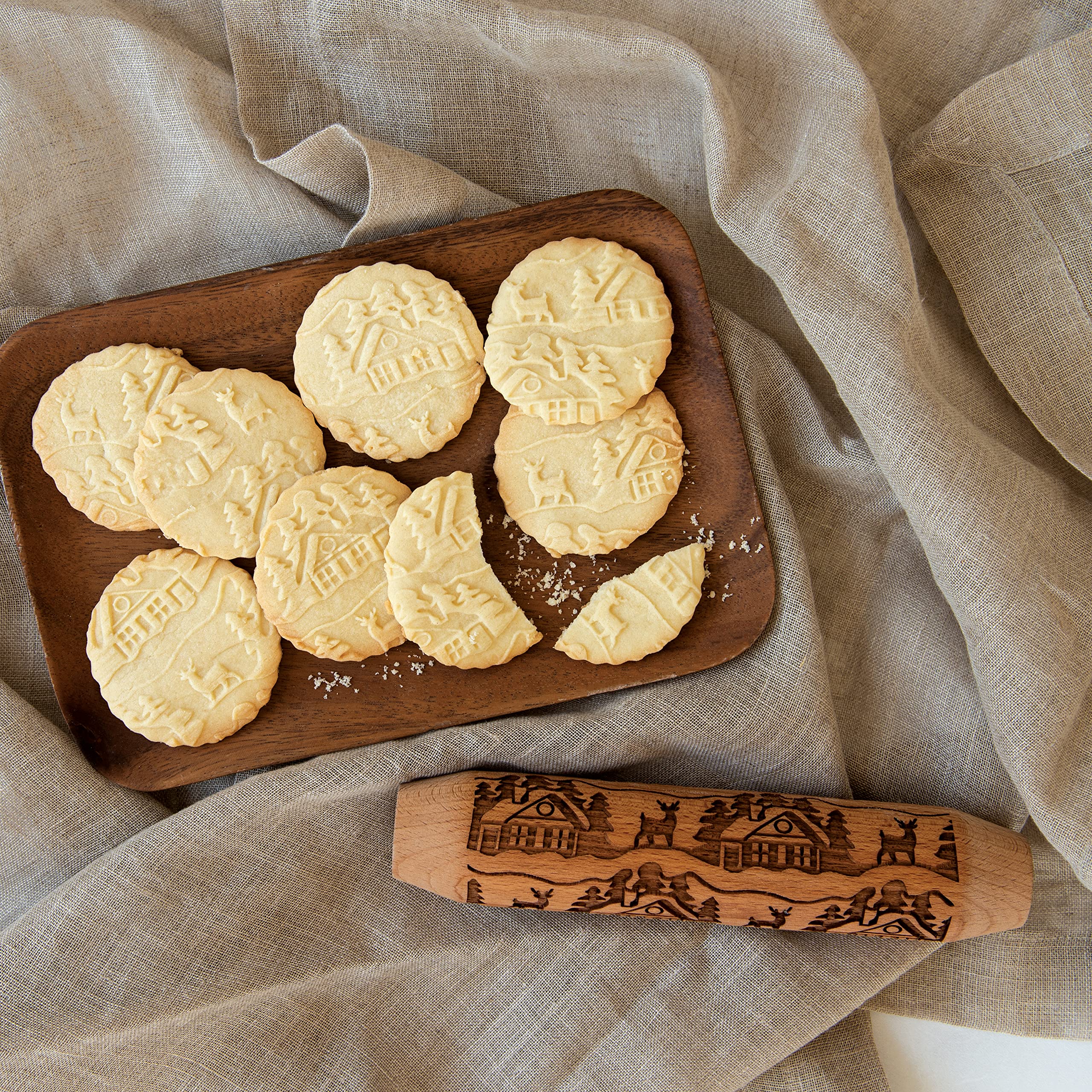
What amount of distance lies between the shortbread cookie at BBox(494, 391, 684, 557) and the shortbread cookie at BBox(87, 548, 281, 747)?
42 centimetres

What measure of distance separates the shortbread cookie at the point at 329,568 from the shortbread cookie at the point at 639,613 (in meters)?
0.27

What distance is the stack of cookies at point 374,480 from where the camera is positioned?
4.08 feet

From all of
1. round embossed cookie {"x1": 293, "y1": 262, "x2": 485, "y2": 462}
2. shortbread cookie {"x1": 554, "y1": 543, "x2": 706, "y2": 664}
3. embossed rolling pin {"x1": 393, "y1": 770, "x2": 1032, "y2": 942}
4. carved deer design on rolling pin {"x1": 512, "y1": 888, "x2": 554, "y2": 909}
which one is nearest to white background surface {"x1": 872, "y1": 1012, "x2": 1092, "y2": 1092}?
embossed rolling pin {"x1": 393, "y1": 770, "x2": 1032, "y2": 942}

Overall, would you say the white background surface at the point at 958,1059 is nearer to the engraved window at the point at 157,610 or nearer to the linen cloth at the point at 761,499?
the linen cloth at the point at 761,499

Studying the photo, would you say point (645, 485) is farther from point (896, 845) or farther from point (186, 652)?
point (186, 652)

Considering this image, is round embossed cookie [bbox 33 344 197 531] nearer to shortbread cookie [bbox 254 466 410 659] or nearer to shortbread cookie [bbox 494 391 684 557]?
shortbread cookie [bbox 254 466 410 659]

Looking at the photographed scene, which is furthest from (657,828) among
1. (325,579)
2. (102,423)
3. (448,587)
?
(102,423)

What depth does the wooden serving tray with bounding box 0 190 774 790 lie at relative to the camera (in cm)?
128

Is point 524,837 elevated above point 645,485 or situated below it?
below

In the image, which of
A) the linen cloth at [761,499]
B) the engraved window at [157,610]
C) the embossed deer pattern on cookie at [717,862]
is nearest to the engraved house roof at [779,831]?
the embossed deer pattern on cookie at [717,862]

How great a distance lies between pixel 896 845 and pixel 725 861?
0.22 meters

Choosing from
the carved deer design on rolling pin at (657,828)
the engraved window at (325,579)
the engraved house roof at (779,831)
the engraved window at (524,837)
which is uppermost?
the engraved window at (325,579)

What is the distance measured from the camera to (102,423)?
50.6 inches

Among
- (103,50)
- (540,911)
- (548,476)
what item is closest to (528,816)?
(540,911)
